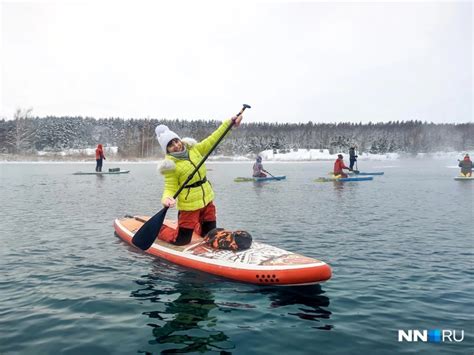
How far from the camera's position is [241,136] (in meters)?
124

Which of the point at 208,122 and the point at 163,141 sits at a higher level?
the point at 208,122

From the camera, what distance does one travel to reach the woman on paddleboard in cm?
750

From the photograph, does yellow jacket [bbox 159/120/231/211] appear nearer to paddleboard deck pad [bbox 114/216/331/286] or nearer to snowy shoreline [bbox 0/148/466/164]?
paddleboard deck pad [bbox 114/216/331/286]

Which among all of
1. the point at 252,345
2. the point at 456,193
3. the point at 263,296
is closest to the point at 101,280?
the point at 263,296

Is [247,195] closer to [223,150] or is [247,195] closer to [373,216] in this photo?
[373,216]

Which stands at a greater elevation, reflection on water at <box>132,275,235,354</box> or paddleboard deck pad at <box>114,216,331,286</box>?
paddleboard deck pad at <box>114,216,331,286</box>

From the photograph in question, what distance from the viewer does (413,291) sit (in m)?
6.35

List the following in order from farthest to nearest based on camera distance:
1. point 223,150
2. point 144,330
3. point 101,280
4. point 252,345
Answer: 1. point 223,150
2. point 101,280
3. point 144,330
4. point 252,345

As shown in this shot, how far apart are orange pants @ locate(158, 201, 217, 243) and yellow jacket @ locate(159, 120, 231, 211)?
7.0 inches

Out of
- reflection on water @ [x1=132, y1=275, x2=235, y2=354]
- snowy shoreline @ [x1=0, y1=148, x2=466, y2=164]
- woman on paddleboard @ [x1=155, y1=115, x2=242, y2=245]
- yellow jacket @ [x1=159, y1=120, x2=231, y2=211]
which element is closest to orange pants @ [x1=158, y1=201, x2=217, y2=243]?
woman on paddleboard @ [x1=155, y1=115, x2=242, y2=245]

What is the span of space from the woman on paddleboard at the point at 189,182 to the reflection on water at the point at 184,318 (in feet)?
4.30

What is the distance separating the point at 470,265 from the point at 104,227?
9131 mm

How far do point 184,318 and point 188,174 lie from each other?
9.50ft

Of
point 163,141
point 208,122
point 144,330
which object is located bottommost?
point 144,330
